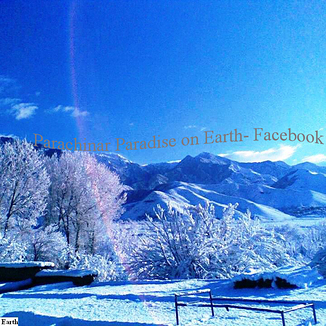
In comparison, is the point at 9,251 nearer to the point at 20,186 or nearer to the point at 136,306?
the point at 20,186

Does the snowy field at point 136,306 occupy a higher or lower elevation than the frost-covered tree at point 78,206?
lower

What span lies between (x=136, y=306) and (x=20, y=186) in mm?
17957

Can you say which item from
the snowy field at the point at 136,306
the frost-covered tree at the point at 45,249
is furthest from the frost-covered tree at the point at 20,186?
the snowy field at the point at 136,306

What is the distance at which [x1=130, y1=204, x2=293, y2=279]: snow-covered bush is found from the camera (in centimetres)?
1526

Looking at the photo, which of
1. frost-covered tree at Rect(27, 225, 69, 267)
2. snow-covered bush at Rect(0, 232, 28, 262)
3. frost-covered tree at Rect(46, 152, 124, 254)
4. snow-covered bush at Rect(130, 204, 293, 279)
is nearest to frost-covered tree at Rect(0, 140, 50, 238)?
frost-covered tree at Rect(27, 225, 69, 267)

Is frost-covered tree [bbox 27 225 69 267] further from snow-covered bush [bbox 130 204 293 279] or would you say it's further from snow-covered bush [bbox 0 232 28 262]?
snow-covered bush [bbox 130 204 293 279]

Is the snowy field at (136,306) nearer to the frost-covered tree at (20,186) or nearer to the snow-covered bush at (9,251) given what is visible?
the snow-covered bush at (9,251)

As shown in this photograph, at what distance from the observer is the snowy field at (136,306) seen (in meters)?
6.21

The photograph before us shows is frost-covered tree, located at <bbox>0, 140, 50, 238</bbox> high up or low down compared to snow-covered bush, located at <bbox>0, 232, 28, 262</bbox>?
up

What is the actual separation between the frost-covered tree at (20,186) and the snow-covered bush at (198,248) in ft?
32.2

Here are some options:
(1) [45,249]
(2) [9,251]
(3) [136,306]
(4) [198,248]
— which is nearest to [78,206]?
(1) [45,249]

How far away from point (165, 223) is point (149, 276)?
2.74m

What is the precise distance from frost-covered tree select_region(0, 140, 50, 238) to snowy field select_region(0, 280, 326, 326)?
41.4 ft

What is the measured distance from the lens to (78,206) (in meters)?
27.5
